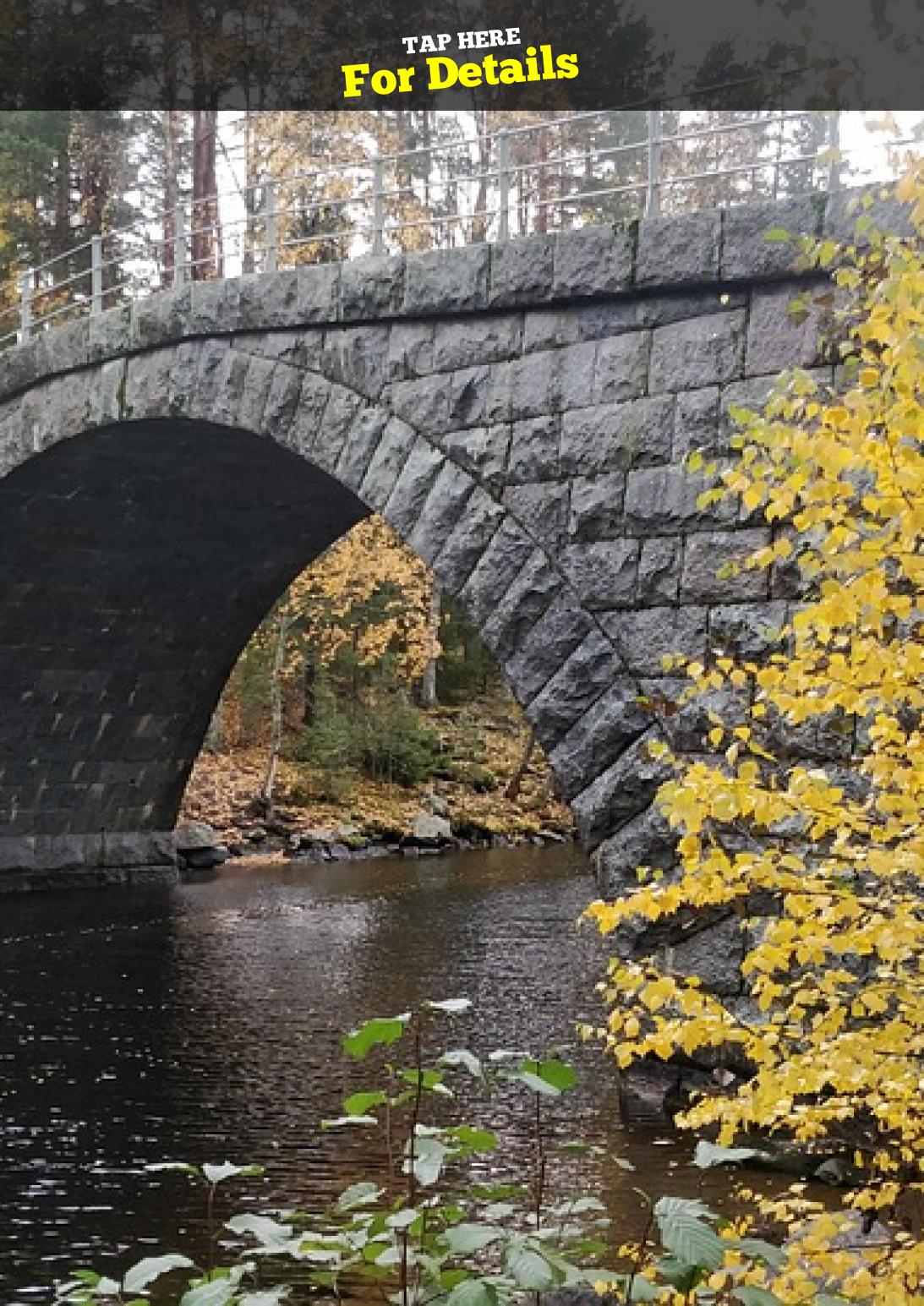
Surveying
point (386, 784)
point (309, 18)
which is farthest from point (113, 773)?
point (309, 18)

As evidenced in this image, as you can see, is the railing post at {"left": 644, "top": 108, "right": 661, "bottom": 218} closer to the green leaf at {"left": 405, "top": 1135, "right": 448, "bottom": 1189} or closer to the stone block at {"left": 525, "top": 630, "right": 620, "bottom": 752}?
the stone block at {"left": 525, "top": 630, "right": 620, "bottom": 752}

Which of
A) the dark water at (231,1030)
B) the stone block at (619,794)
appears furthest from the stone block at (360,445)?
the dark water at (231,1030)

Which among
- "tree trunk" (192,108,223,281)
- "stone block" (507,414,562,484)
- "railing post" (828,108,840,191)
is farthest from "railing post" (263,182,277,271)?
"tree trunk" (192,108,223,281)

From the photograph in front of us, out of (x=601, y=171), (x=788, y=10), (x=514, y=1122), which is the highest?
(x=601, y=171)

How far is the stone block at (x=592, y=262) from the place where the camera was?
308 inches

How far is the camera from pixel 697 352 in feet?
24.9

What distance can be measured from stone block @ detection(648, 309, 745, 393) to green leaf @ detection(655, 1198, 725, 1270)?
509 centimetres

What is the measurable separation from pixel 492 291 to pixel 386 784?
59.3 ft

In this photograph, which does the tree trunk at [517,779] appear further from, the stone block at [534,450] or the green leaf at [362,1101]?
the green leaf at [362,1101]

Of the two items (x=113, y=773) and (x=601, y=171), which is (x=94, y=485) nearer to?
(x=113, y=773)

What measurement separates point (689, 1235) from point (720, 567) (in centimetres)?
462

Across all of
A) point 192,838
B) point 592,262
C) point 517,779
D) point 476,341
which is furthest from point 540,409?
point 517,779

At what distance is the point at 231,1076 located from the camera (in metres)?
9.14

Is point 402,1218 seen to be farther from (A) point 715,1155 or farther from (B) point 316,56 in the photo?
(B) point 316,56
